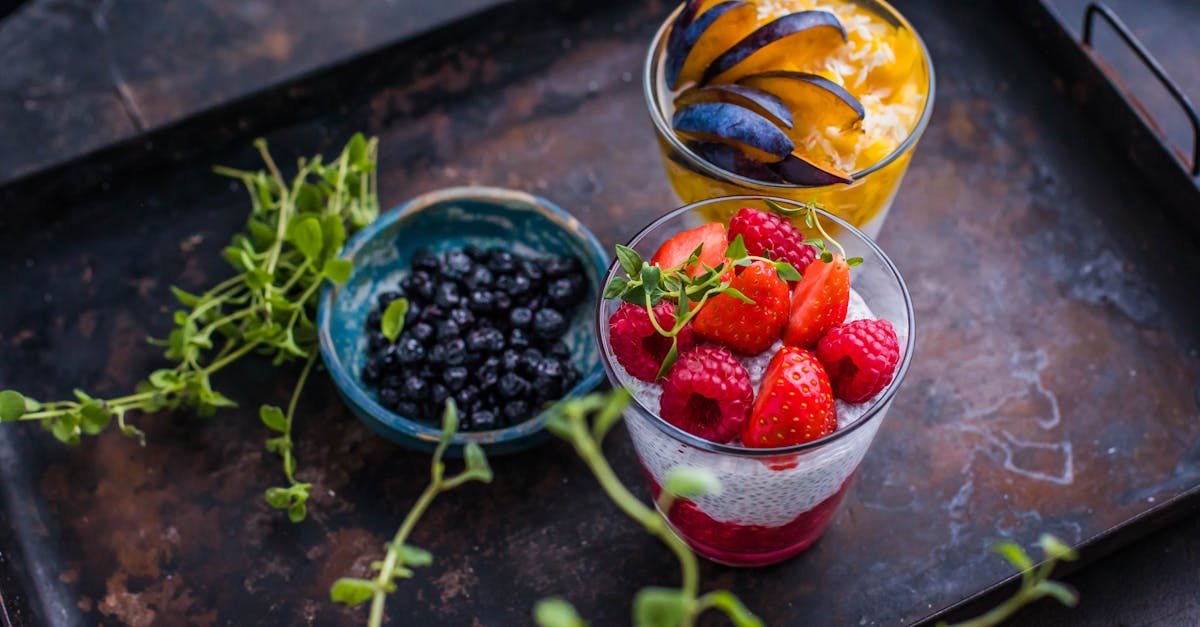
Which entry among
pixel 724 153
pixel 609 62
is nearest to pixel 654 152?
pixel 609 62

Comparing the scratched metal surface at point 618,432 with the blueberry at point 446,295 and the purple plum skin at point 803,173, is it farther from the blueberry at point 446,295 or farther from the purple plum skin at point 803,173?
the purple plum skin at point 803,173

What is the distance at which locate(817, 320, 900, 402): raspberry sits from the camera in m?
0.84

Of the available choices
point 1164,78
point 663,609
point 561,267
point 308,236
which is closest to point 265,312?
point 308,236

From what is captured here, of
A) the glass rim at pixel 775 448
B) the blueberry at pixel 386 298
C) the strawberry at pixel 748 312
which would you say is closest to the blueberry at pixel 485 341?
the blueberry at pixel 386 298

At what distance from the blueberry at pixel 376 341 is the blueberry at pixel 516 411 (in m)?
0.16

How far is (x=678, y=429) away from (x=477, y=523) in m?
0.34

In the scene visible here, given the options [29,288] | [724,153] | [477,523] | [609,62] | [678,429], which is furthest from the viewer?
[609,62]

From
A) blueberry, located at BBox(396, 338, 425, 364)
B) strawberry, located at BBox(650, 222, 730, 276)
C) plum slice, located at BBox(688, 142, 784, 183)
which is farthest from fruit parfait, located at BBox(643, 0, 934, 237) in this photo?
blueberry, located at BBox(396, 338, 425, 364)

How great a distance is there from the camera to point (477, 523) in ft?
3.65

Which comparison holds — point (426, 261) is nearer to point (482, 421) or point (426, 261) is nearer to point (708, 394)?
point (482, 421)

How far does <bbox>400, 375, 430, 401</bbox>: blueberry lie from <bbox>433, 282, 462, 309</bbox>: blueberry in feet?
0.29

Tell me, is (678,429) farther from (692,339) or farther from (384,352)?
(384,352)

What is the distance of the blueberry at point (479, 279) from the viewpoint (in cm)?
119

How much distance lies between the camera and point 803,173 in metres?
0.98
